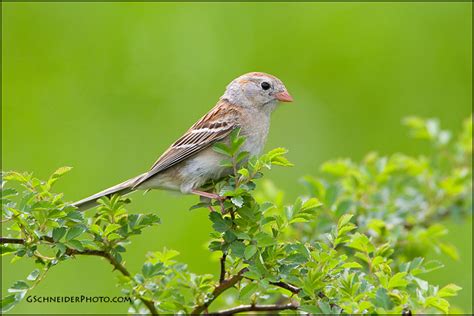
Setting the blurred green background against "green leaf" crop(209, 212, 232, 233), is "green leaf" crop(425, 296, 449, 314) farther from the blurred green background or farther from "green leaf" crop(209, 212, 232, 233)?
the blurred green background

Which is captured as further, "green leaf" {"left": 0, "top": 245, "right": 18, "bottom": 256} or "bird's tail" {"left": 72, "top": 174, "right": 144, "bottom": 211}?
"bird's tail" {"left": 72, "top": 174, "right": 144, "bottom": 211}

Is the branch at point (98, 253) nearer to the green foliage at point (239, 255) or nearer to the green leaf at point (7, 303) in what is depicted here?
the green foliage at point (239, 255)

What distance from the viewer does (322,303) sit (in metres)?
2.81

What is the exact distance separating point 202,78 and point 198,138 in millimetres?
3671

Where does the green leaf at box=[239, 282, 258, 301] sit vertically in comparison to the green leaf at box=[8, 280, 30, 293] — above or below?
below

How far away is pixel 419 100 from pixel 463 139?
2862 millimetres

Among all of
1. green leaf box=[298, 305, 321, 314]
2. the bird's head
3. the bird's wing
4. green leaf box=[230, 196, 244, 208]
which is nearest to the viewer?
green leaf box=[298, 305, 321, 314]

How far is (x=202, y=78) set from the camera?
7.78m

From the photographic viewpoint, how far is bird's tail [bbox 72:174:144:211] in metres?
3.53

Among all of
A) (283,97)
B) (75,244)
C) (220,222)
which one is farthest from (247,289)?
(283,97)

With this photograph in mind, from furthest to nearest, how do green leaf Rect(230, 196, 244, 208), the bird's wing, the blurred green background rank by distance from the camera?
1. the blurred green background
2. the bird's wing
3. green leaf Rect(230, 196, 244, 208)

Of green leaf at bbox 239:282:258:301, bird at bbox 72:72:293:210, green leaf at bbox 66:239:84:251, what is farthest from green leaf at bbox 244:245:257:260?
bird at bbox 72:72:293:210

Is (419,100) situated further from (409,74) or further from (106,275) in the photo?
(106,275)

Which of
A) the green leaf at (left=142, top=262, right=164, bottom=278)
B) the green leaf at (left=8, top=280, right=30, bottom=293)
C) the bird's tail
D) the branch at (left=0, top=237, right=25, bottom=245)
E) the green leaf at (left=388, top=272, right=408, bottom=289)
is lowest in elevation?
the green leaf at (left=388, top=272, right=408, bottom=289)
